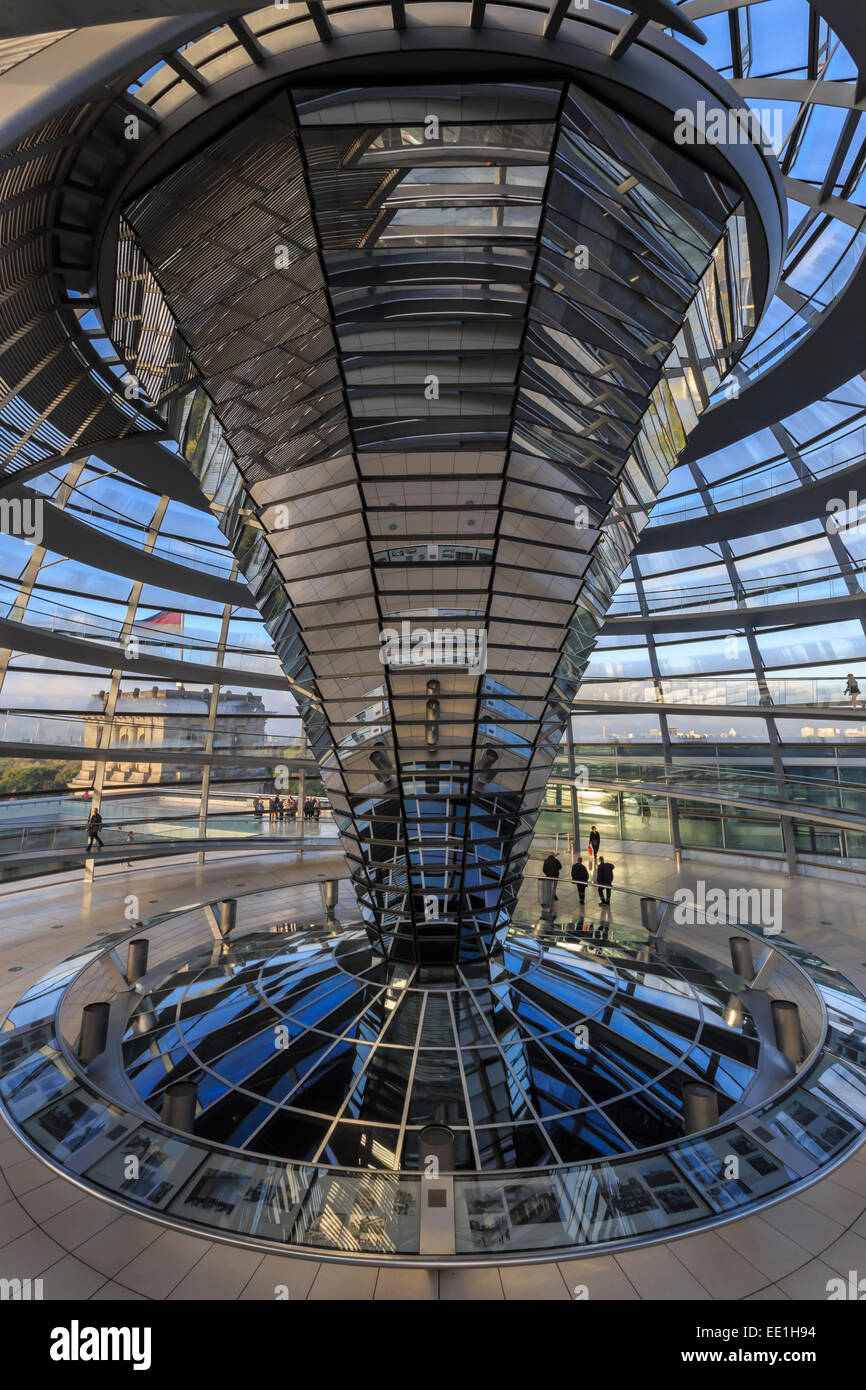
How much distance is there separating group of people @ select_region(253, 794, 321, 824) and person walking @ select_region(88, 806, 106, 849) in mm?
8185

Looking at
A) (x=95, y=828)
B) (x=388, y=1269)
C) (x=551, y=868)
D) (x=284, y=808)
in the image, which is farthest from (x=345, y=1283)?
(x=284, y=808)

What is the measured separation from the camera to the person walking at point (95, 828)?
23516 millimetres

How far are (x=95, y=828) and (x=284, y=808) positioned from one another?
34.6ft

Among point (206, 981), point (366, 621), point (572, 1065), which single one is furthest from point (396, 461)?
point (206, 981)

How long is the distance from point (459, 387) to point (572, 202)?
2.48 meters

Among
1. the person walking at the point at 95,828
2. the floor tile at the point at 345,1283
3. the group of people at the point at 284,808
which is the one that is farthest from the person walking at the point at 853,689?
the person walking at the point at 95,828

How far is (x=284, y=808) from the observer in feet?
109

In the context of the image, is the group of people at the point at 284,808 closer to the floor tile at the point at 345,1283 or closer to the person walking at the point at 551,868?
the person walking at the point at 551,868

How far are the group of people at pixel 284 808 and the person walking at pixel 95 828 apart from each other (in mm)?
8185

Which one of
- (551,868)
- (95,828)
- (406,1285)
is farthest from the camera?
(551,868)

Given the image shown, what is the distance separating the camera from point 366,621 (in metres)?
11.5

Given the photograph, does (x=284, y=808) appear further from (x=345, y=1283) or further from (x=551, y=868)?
(x=345, y=1283)

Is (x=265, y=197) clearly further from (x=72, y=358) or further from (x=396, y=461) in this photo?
(x=72, y=358)
